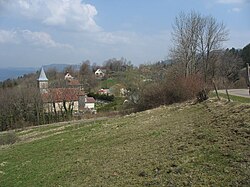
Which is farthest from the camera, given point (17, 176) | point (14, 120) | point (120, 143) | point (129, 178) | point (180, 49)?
point (14, 120)

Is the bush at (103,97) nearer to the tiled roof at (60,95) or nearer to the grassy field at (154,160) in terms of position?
the tiled roof at (60,95)

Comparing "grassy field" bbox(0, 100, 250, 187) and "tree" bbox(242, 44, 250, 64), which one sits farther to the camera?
"tree" bbox(242, 44, 250, 64)

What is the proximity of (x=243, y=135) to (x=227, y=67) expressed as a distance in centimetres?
5295

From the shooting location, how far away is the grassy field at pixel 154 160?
823cm

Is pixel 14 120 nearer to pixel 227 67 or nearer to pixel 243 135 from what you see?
pixel 227 67

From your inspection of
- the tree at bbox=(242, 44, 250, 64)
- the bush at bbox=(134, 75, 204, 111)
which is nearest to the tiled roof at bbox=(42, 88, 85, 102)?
the bush at bbox=(134, 75, 204, 111)

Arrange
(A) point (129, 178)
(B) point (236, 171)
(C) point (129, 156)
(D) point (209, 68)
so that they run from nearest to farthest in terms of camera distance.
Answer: (B) point (236, 171) < (A) point (129, 178) < (C) point (129, 156) < (D) point (209, 68)

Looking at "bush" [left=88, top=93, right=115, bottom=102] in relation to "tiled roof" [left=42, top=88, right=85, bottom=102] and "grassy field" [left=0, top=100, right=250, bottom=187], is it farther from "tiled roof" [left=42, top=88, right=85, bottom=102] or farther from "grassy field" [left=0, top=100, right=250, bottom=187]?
"grassy field" [left=0, top=100, right=250, bottom=187]

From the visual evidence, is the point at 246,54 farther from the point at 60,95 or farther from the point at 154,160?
the point at 154,160

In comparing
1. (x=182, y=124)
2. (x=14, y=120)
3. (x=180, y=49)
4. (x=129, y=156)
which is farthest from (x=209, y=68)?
(x=129, y=156)

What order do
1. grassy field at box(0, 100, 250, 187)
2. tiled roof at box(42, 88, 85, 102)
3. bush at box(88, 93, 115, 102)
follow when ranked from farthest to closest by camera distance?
bush at box(88, 93, 115, 102) < tiled roof at box(42, 88, 85, 102) < grassy field at box(0, 100, 250, 187)

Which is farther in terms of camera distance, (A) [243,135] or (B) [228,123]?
(B) [228,123]

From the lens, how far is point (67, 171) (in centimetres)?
1181

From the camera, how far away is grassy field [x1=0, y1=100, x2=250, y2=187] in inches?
324
